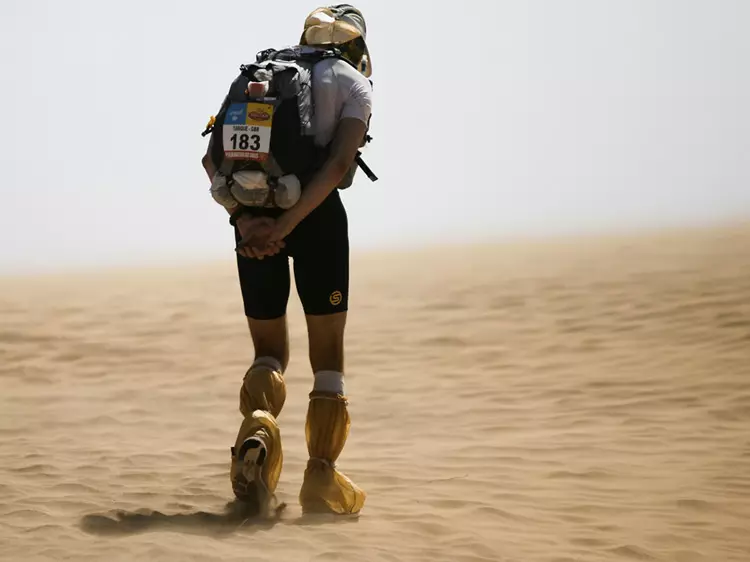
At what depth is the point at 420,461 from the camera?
21.0ft

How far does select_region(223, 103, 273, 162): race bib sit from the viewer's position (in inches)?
177

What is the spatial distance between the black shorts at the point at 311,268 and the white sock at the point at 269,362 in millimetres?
161

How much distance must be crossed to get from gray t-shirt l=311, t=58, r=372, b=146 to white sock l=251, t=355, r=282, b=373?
2.89ft

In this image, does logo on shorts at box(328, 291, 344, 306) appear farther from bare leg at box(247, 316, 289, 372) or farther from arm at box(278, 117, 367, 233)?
arm at box(278, 117, 367, 233)

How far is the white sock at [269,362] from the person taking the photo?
193 inches

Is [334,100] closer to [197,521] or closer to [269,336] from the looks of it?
[269,336]

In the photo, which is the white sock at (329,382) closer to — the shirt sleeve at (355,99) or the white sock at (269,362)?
the white sock at (269,362)

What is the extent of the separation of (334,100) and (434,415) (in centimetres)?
351

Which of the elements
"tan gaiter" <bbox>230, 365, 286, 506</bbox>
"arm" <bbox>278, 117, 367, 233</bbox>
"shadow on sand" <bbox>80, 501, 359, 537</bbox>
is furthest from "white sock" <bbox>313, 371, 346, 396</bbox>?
"arm" <bbox>278, 117, 367, 233</bbox>

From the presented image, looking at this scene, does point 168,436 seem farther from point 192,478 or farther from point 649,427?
point 649,427

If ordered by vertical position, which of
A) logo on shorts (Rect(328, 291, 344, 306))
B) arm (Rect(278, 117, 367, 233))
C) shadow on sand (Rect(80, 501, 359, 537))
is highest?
arm (Rect(278, 117, 367, 233))

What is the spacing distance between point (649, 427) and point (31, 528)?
12.5 ft

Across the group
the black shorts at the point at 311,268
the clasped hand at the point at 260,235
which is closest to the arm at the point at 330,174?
the clasped hand at the point at 260,235

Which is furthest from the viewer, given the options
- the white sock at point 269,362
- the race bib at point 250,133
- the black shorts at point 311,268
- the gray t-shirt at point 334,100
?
the white sock at point 269,362
